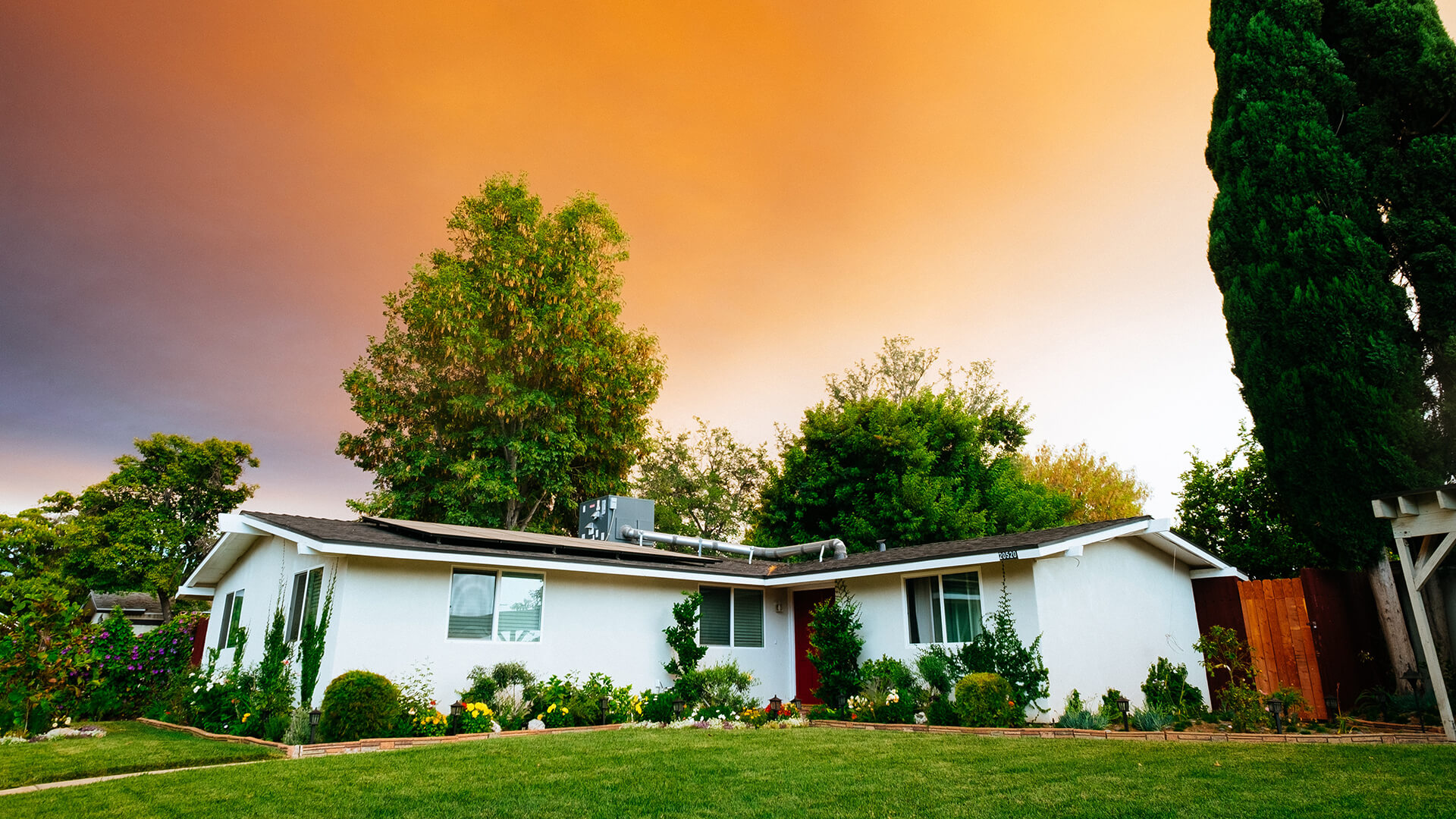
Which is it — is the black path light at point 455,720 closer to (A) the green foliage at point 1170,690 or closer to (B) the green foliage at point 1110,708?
(B) the green foliage at point 1110,708

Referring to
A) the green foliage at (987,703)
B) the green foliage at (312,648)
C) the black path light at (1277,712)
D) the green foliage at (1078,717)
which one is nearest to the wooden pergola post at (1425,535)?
the black path light at (1277,712)

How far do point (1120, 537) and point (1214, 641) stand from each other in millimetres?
2136

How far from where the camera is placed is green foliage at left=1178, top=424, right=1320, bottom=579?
1606 cm

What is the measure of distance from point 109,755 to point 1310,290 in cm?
1784

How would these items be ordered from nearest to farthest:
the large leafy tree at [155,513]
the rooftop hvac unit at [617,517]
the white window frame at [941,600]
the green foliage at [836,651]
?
the white window frame at [941,600] < the green foliage at [836,651] < the rooftop hvac unit at [617,517] < the large leafy tree at [155,513]

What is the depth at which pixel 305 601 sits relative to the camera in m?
12.0

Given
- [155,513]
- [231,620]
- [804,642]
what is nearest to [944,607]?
[804,642]

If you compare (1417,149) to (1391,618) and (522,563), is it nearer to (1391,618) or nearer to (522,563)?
(1391,618)

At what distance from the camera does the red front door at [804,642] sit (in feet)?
50.7

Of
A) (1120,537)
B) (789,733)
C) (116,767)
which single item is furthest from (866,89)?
(116,767)

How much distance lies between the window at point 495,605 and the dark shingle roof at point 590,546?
0.51m

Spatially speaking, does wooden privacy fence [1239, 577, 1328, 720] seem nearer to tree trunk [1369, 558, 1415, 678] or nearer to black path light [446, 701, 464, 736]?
tree trunk [1369, 558, 1415, 678]

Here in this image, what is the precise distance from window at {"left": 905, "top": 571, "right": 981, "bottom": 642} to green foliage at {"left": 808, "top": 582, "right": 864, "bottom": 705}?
1.11m

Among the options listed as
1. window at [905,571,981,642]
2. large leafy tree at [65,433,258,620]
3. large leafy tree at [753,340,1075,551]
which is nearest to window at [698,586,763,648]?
window at [905,571,981,642]
